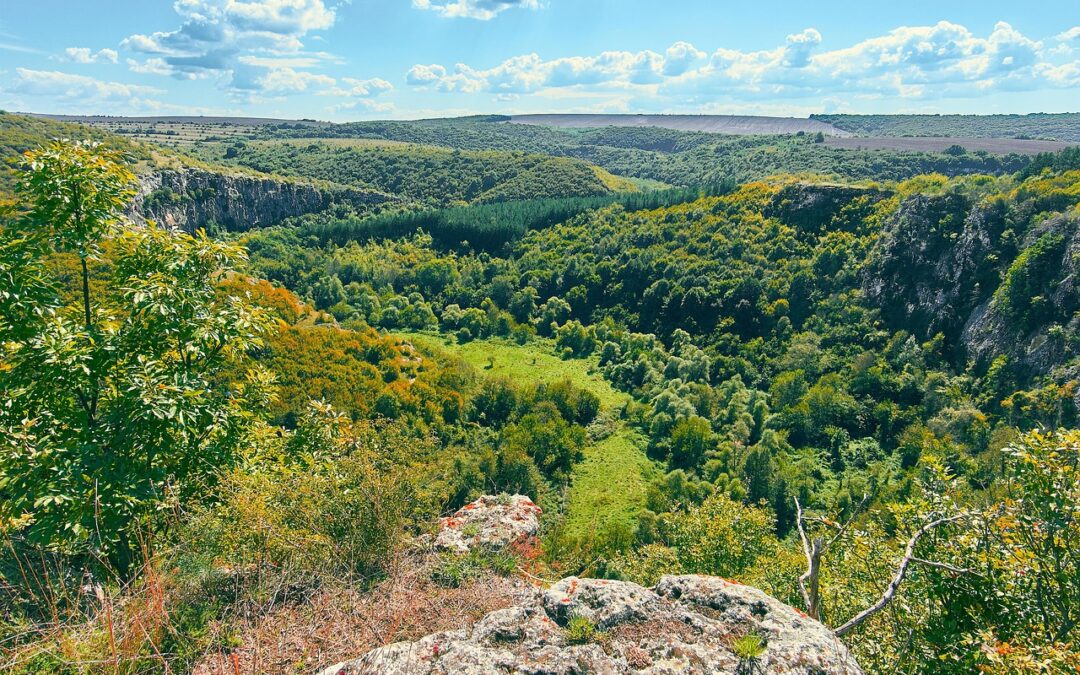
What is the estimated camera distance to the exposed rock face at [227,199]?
383ft

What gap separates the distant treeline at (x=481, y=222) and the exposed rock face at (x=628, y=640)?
4408 inches

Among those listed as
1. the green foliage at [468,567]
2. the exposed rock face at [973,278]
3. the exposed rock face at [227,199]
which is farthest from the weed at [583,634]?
the exposed rock face at [227,199]

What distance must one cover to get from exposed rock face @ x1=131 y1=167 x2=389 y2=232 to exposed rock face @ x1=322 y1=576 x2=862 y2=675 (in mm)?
122399

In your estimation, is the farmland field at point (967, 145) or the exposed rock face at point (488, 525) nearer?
the exposed rock face at point (488, 525)

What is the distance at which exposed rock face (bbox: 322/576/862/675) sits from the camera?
19.5ft

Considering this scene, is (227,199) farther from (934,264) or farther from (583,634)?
(583,634)

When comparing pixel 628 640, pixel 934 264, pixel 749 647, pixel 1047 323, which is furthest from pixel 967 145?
pixel 628 640

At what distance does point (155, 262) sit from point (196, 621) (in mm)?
5438

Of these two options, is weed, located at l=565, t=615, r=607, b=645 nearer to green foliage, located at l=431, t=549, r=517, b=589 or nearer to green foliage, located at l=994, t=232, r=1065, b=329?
green foliage, located at l=431, t=549, r=517, b=589

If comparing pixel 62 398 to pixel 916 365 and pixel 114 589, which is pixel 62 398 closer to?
pixel 114 589

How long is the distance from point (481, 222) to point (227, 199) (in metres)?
67.2

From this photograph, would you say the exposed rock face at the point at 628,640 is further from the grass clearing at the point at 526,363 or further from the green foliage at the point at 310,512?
the grass clearing at the point at 526,363

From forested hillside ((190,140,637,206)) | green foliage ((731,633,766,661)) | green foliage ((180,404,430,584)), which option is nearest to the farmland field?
forested hillside ((190,140,637,206))

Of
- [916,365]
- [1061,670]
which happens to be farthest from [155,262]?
[916,365]
